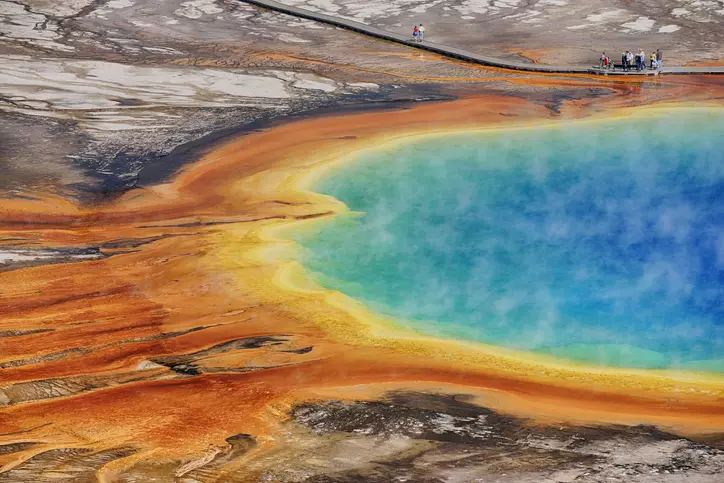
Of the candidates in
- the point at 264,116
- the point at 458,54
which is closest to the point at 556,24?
the point at 458,54

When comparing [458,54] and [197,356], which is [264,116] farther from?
[197,356]

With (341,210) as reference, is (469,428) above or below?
below

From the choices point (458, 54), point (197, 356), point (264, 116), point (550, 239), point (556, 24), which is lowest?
point (197, 356)

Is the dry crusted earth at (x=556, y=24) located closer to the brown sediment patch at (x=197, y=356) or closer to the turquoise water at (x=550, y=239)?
the turquoise water at (x=550, y=239)

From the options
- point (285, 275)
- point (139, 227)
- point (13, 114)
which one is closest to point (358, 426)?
point (285, 275)

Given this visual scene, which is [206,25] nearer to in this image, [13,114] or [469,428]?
[13,114]

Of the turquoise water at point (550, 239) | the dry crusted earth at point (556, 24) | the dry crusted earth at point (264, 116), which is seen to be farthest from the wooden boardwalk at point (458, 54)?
the turquoise water at point (550, 239)
